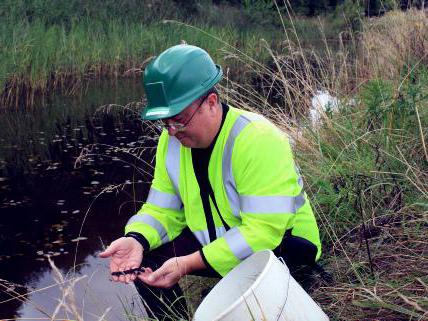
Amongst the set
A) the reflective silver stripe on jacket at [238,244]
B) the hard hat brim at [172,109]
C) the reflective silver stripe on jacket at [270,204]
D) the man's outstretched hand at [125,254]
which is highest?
the hard hat brim at [172,109]

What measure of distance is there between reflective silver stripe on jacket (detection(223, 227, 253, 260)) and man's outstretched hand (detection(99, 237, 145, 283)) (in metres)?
0.39

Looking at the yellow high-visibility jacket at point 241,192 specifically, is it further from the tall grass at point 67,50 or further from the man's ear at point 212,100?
the tall grass at point 67,50

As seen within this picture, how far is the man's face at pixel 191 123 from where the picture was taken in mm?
1980

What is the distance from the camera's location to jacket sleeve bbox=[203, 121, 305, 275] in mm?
1947

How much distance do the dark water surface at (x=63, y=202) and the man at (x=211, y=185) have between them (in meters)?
0.29

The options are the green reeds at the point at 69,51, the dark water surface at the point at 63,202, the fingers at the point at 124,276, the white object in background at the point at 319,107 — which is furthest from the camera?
the green reeds at the point at 69,51

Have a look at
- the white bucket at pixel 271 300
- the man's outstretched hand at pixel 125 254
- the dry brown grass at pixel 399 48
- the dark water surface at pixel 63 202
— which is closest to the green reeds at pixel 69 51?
the dark water surface at pixel 63 202

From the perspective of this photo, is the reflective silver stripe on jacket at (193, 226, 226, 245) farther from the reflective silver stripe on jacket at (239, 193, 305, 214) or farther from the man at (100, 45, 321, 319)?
the reflective silver stripe on jacket at (239, 193, 305, 214)

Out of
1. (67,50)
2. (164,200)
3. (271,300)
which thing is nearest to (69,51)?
(67,50)

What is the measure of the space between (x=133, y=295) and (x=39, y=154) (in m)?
2.79

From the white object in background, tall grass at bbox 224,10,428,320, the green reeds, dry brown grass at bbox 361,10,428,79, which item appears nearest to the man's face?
tall grass at bbox 224,10,428,320

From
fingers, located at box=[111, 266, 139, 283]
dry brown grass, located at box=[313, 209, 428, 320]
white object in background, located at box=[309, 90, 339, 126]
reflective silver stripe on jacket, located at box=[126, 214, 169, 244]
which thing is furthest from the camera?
white object in background, located at box=[309, 90, 339, 126]

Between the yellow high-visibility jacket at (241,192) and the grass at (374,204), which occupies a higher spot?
the yellow high-visibility jacket at (241,192)

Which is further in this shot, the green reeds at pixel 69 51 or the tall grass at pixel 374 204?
the green reeds at pixel 69 51
